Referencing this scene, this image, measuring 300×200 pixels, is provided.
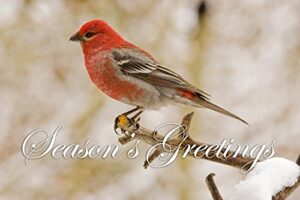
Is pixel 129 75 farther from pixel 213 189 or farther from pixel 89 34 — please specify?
pixel 213 189

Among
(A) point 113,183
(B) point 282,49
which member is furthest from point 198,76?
(A) point 113,183

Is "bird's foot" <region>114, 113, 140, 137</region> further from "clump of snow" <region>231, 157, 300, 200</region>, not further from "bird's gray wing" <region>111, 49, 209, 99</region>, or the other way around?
"clump of snow" <region>231, 157, 300, 200</region>

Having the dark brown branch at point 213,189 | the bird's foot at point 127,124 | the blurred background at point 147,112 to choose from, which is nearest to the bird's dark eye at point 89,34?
the bird's foot at point 127,124

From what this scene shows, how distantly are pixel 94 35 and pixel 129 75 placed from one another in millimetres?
436

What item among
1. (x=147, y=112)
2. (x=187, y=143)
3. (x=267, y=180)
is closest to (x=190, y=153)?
(x=187, y=143)

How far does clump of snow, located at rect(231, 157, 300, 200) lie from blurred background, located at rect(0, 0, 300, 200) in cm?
317

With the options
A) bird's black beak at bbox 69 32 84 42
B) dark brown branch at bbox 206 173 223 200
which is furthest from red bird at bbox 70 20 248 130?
dark brown branch at bbox 206 173 223 200

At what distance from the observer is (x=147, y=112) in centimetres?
592

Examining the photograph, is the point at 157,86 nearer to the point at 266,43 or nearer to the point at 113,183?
the point at 113,183

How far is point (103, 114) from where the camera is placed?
5.82 metres

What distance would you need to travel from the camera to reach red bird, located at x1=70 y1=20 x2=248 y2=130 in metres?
3.22

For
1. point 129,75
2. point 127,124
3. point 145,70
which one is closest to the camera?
point 127,124

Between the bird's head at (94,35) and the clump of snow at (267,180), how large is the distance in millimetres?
1171

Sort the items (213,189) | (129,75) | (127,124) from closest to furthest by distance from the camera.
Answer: (213,189), (127,124), (129,75)
